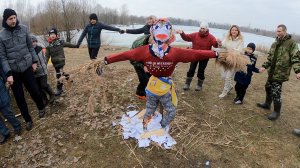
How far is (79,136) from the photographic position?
5113 millimetres

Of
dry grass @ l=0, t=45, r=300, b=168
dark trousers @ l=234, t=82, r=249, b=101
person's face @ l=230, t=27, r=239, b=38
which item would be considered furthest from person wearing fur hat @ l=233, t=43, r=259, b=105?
person's face @ l=230, t=27, r=239, b=38

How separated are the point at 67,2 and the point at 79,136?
818 inches

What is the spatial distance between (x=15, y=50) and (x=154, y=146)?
3109mm

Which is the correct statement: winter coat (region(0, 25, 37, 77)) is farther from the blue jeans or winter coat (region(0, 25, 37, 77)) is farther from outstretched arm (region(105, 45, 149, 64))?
outstretched arm (region(105, 45, 149, 64))

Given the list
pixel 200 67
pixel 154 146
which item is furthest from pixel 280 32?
pixel 154 146

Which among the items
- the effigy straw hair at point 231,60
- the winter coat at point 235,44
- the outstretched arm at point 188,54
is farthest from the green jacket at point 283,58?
the outstretched arm at point 188,54

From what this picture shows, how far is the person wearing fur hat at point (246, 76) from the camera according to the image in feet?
19.6

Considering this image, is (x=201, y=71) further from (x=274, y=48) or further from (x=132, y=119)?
(x=132, y=119)

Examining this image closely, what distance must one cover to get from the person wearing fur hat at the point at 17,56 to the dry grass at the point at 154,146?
74cm

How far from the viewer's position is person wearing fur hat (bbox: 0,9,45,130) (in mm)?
4742

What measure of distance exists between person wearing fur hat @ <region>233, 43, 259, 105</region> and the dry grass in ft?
0.88

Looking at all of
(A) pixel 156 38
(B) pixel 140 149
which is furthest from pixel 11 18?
(B) pixel 140 149

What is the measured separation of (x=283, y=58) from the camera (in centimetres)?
541

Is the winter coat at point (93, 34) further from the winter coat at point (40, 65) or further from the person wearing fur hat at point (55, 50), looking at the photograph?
the winter coat at point (40, 65)
